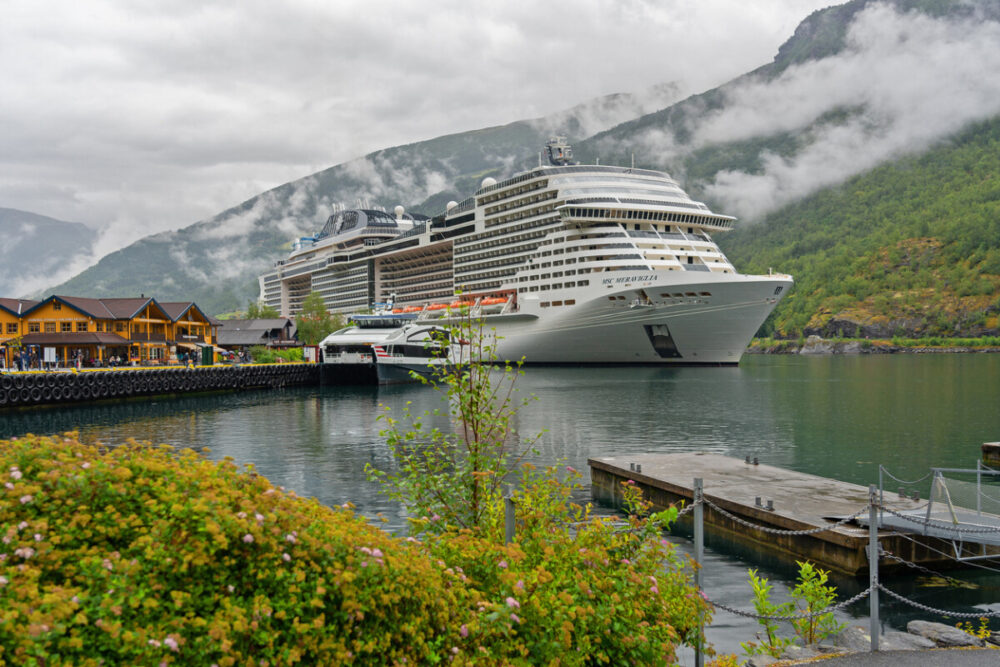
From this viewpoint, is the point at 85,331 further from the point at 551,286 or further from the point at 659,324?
the point at 659,324

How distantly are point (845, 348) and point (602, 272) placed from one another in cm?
9701

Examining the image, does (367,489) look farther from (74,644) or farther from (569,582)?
(74,644)

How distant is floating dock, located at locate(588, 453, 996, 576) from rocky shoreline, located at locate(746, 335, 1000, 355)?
464 ft

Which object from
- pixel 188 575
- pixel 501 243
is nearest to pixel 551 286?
pixel 501 243

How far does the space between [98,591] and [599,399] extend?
42.7 metres

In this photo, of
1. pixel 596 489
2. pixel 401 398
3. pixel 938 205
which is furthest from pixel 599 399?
pixel 938 205

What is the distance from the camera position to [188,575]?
4227 mm

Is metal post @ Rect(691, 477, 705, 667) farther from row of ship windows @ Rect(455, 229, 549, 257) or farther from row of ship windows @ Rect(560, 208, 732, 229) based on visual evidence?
row of ship windows @ Rect(455, 229, 549, 257)

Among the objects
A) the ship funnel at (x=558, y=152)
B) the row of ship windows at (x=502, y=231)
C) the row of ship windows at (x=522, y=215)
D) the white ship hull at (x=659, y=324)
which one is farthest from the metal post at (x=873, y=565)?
the ship funnel at (x=558, y=152)

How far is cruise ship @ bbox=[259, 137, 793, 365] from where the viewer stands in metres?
70.9

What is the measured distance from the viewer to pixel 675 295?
230 feet

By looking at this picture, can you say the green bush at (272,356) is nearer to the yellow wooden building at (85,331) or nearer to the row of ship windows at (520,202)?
the yellow wooden building at (85,331)

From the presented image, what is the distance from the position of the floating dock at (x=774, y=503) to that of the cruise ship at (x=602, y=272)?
47184 mm

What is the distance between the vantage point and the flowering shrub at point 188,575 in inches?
146
